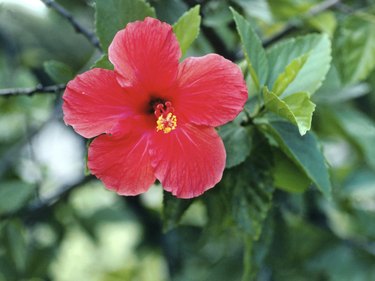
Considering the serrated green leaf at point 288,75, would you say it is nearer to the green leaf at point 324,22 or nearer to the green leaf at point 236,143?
the green leaf at point 236,143

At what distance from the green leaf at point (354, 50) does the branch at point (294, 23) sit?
0.27ft

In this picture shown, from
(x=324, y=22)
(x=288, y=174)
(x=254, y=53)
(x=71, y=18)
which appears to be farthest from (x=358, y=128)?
(x=71, y=18)

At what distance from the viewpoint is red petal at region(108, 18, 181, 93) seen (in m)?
1.00

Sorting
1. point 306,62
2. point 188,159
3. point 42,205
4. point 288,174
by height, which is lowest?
point 42,205

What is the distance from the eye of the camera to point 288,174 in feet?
4.13

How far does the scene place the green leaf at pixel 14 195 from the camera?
1.93 meters

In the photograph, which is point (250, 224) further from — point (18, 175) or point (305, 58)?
point (18, 175)

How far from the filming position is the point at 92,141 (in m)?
1.03

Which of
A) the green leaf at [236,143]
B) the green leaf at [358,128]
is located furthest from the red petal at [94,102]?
the green leaf at [358,128]

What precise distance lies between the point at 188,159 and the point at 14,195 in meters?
1.09

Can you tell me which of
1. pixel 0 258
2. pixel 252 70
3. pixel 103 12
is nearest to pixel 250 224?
pixel 252 70

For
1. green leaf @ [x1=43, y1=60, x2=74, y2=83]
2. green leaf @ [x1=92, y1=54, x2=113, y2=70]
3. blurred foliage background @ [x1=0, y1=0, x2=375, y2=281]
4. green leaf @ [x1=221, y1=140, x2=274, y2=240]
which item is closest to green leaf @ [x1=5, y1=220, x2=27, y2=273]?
blurred foliage background @ [x1=0, y1=0, x2=375, y2=281]

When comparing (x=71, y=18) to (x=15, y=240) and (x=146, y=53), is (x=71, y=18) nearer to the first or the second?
(x=146, y=53)

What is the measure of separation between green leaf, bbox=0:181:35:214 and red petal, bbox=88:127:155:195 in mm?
996
